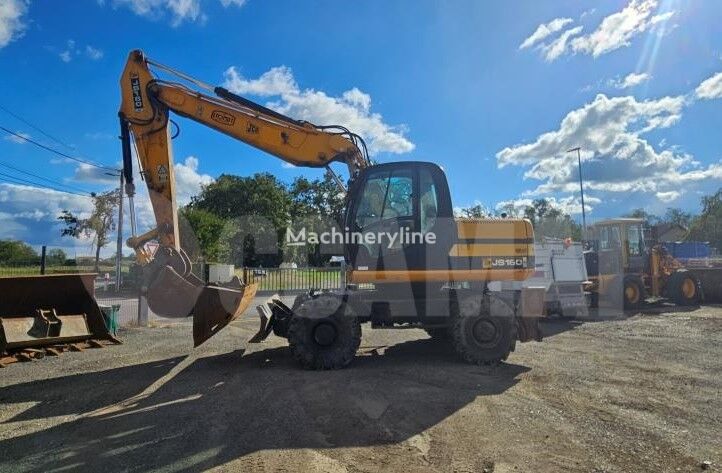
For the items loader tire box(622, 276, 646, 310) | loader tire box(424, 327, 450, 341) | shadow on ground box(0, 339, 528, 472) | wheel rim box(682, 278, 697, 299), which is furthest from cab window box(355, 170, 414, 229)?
wheel rim box(682, 278, 697, 299)

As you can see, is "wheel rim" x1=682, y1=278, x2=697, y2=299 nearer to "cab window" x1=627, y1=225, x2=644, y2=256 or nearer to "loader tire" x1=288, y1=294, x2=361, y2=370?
"cab window" x1=627, y1=225, x2=644, y2=256

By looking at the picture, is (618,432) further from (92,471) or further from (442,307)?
(92,471)

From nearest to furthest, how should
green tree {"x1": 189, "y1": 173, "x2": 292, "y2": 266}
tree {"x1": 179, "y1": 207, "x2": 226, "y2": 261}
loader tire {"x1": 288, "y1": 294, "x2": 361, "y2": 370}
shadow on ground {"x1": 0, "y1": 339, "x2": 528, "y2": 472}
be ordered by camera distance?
shadow on ground {"x1": 0, "y1": 339, "x2": 528, "y2": 472}
loader tire {"x1": 288, "y1": 294, "x2": 361, "y2": 370}
tree {"x1": 179, "y1": 207, "x2": 226, "y2": 261}
green tree {"x1": 189, "y1": 173, "x2": 292, "y2": 266}

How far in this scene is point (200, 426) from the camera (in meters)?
4.98

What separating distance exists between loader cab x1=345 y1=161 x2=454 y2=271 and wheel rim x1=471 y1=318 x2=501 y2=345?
51.2 inches

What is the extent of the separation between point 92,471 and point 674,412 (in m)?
5.86

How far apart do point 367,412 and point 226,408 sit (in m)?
1.61

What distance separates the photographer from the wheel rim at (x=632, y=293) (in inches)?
651

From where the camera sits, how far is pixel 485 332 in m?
7.73

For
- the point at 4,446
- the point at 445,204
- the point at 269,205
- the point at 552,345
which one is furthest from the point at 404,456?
the point at 269,205

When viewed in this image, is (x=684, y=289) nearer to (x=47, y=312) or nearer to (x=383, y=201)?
(x=383, y=201)

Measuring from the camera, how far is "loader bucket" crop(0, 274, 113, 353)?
817 centimetres

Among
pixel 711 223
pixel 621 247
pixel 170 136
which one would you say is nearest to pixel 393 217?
pixel 170 136

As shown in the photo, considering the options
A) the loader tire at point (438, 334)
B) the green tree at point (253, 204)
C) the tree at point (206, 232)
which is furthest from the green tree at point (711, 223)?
the loader tire at point (438, 334)
